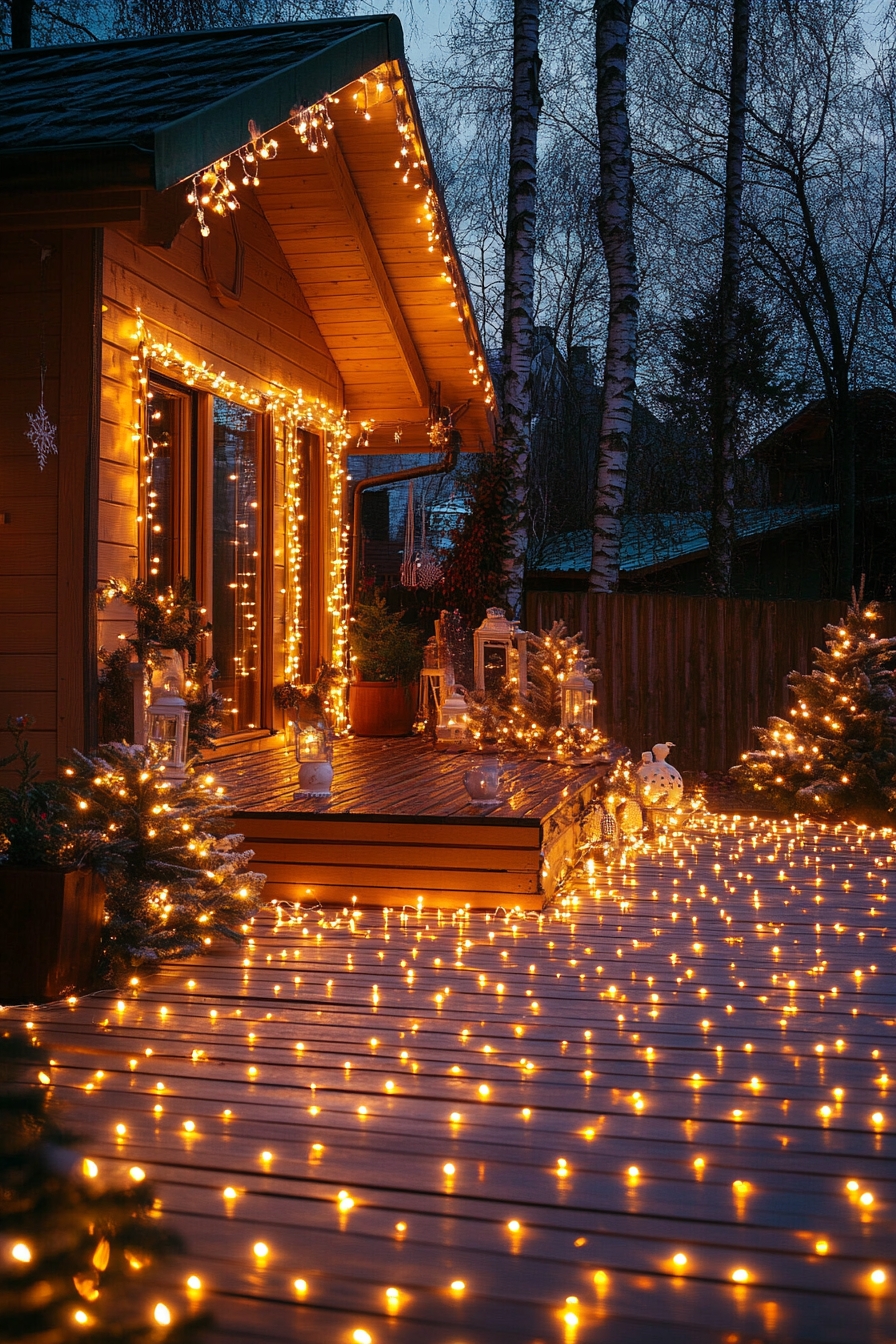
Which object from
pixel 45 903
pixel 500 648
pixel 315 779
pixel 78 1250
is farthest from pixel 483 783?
pixel 500 648

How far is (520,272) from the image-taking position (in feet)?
39.0

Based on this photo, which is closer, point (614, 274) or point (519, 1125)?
point (519, 1125)

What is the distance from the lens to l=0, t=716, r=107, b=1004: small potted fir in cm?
409

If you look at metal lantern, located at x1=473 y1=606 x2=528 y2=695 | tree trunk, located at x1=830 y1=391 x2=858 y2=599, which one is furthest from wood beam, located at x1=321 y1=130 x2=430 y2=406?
tree trunk, located at x1=830 y1=391 x2=858 y2=599

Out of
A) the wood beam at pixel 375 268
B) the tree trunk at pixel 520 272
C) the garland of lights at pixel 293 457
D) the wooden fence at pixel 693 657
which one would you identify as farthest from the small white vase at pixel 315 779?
the wooden fence at pixel 693 657

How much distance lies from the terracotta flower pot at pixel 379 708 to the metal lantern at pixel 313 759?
3.83m

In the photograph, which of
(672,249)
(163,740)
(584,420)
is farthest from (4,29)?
(163,740)

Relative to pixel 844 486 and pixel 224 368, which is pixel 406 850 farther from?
pixel 844 486

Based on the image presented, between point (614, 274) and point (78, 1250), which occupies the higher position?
point (614, 274)

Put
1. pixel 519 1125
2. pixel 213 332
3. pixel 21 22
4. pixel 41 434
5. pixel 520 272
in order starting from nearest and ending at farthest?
1. pixel 519 1125
2. pixel 41 434
3. pixel 213 332
4. pixel 520 272
5. pixel 21 22

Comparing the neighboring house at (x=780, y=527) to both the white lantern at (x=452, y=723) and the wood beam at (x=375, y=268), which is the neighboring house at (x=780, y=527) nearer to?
the wood beam at (x=375, y=268)

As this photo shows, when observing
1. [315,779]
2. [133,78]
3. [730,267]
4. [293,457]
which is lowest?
[315,779]

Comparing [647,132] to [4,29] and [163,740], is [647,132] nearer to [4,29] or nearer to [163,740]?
[4,29]

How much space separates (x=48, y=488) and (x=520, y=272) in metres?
7.29
